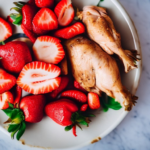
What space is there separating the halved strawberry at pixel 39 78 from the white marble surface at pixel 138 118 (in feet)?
1.32

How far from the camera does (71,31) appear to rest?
86cm

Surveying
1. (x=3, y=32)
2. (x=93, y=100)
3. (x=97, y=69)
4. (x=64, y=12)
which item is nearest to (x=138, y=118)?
(x=93, y=100)

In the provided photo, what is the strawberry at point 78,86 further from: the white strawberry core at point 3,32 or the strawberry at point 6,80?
the white strawberry core at point 3,32

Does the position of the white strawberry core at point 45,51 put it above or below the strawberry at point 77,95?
above

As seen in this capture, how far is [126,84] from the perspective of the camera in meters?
0.89

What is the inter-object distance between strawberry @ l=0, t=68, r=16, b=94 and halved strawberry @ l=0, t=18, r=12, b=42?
0.57ft

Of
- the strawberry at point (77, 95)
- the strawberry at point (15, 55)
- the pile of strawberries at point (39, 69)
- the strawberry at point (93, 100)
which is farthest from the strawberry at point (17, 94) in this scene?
the strawberry at point (93, 100)

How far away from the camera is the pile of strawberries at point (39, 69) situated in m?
0.86

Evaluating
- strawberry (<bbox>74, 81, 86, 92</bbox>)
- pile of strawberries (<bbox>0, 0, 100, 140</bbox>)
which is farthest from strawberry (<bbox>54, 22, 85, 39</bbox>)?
strawberry (<bbox>74, 81, 86, 92</bbox>)

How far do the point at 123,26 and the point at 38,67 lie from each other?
42 cm

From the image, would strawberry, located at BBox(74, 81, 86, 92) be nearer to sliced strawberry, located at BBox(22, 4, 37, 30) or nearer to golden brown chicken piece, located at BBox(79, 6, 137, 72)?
golden brown chicken piece, located at BBox(79, 6, 137, 72)

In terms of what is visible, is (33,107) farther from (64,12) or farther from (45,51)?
(64,12)

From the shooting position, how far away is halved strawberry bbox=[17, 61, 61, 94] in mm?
865

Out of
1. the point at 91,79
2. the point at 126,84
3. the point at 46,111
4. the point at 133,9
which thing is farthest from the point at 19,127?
the point at 133,9
